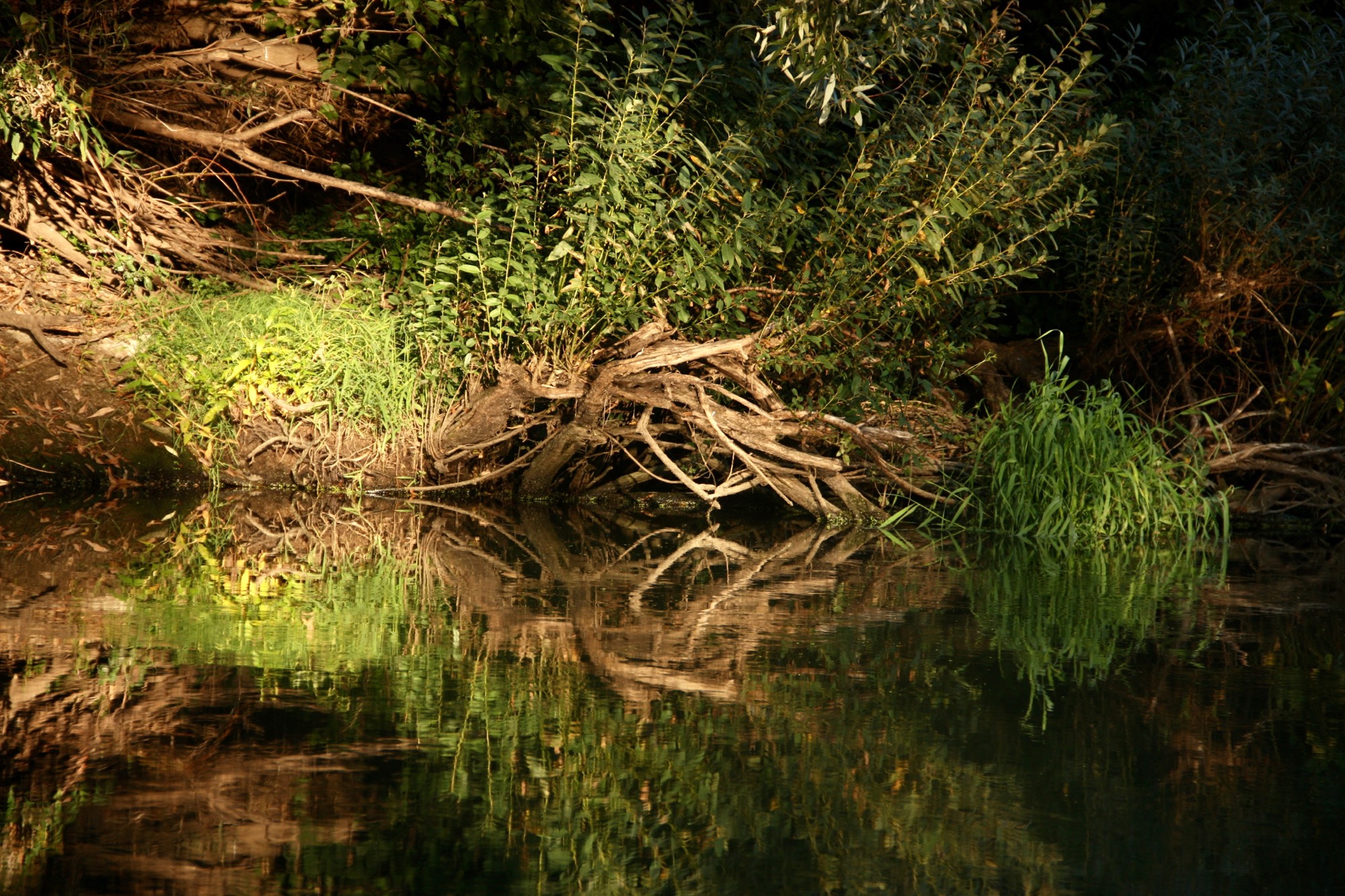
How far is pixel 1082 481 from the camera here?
318 inches

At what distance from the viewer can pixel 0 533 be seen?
6.66m

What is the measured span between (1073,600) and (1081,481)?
2.48 meters

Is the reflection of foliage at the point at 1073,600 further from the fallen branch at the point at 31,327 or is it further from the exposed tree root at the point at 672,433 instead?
the fallen branch at the point at 31,327

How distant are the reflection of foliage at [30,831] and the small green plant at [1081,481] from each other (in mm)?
6314

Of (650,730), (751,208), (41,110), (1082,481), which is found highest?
(41,110)

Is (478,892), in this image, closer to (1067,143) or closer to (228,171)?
(1067,143)

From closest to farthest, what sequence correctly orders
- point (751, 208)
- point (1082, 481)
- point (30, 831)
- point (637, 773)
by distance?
1. point (30, 831)
2. point (637, 773)
3. point (751, 208)
4. point (1082, 481)

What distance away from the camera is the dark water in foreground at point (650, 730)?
2646 mm

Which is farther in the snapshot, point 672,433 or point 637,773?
point 672,433

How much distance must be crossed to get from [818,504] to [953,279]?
1.70m

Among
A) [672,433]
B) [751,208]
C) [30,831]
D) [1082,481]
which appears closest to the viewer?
[30,831]

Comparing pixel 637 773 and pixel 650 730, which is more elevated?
pixel 650 730

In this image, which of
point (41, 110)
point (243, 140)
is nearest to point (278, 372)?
point (243, 140)

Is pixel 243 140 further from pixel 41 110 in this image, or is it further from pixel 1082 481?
pixel 1082 481
